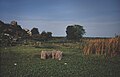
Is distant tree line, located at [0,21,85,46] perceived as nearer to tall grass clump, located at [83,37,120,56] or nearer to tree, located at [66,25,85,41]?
tree, located at [66,25,85,41]

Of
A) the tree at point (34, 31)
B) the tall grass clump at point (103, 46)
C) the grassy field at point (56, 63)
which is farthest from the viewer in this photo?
the tree at point (34, 31)

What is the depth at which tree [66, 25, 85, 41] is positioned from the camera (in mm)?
3619

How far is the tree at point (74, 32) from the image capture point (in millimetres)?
3619

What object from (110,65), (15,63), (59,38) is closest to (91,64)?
(110,65)

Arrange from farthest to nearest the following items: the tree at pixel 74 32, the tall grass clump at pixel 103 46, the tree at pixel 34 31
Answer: the tree at pixel 34 31, the tall grass clump at pixel 103 46, the tree at pixel 74 32

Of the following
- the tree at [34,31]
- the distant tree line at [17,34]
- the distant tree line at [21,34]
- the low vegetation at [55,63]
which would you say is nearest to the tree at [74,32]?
the distant tree line at [21,34]

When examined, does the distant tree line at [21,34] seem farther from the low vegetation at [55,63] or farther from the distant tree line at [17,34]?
the low vegetation at [55,63]

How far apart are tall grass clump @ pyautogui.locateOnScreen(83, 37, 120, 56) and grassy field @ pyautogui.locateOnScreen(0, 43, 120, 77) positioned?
0.09 metres

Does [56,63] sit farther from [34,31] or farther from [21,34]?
[21,34]

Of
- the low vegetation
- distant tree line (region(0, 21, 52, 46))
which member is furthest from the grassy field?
distant tree line (region(0, 21, 52, 46))

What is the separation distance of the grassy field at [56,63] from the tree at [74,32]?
0.48ft

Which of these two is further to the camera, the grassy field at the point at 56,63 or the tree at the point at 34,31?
the tree at the point at 34,31

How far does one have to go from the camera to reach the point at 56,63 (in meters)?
3.30

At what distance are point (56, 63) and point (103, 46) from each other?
3.49 ft
